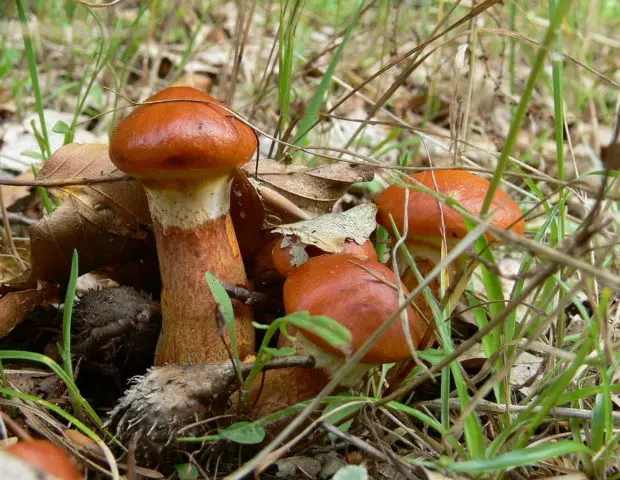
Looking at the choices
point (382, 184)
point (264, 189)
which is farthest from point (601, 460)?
point (382, 184)

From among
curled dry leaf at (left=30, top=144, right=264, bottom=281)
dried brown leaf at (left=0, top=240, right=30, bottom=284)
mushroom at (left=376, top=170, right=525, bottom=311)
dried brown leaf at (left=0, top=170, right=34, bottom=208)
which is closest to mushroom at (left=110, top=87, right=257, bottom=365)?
curled dry leaf at (left=30, top=144, right=264, bottom=281)

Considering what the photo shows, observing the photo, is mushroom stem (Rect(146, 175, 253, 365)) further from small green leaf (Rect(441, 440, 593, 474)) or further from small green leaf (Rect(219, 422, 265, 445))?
small green leaf (Rect(441, 440, 593, 474))

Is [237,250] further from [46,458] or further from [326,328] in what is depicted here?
[46,458]

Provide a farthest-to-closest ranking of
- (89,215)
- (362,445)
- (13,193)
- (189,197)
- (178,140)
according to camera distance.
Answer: (13,193) → (89,215) → (189,197) → (178,140) → (362,445)

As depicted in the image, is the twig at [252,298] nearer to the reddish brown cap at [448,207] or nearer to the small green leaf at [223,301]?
the small green leaf at [223,301]

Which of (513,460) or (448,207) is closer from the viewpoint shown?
(513,460)

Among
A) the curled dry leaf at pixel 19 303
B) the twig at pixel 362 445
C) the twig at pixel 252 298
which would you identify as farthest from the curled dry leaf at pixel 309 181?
the twig at pixel 362 445

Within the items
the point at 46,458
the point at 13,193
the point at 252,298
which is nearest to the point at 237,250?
the point at 252,298
